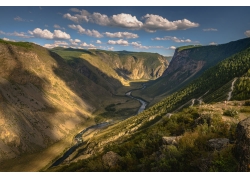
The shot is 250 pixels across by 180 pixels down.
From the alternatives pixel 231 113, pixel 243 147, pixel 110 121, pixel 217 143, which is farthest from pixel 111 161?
pixel 110 121

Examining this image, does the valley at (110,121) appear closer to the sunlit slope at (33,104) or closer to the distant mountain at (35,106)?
the sunlit slope at (33,104)

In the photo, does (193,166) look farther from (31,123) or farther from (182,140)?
(31,123)

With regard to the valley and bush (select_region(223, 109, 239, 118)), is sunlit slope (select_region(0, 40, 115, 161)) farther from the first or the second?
bush (select_region(223, 109, 239, 118))

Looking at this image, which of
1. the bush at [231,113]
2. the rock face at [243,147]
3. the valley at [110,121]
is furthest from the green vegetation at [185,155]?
the bush at [231,113]

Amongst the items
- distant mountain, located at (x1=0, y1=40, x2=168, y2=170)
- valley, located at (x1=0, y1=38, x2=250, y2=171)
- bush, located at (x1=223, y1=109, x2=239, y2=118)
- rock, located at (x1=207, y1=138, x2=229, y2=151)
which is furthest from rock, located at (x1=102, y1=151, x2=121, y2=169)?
distant mountain, located at (x1=0, y1=40, x2=168, y2=170)

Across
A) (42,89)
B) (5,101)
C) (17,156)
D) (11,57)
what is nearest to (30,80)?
(42,89)

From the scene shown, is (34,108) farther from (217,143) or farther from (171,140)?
(217,143)
